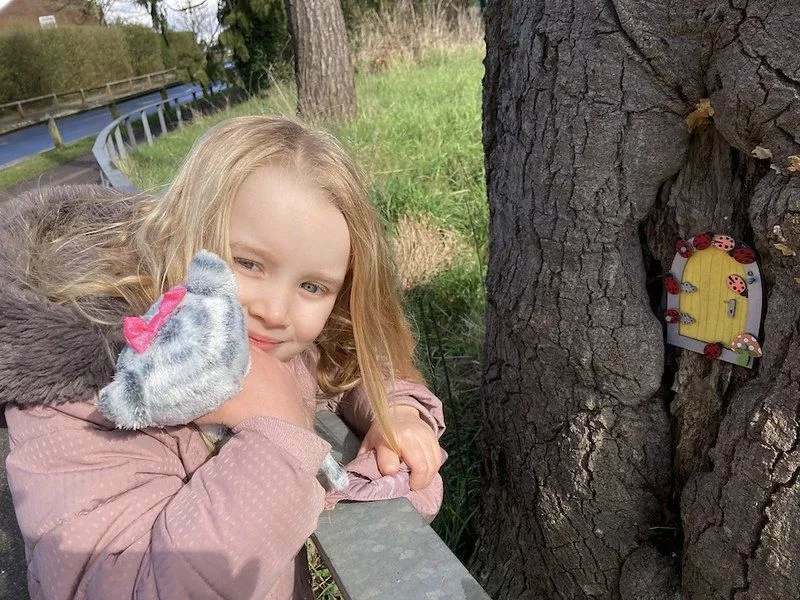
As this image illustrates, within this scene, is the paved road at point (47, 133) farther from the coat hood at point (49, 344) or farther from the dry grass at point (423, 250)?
the coat hood at point (49, 344)

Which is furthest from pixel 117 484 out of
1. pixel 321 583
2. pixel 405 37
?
pixel 405 37

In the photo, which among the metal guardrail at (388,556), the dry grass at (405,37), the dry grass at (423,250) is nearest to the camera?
the metal guardrail at (388,556)

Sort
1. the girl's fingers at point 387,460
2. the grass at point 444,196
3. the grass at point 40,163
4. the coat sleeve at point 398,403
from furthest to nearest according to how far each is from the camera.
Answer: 1. the grass at point 40,163
2. the grass at point 444,196
3. the coat sleeve at point 398,403
4. the girl's fingers at point 387,460

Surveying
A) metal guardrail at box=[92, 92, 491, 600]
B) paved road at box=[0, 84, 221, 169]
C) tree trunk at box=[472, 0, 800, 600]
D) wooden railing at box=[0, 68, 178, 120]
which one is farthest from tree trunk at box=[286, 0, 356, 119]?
wooden railing at box=[0, 68, 178, 120]

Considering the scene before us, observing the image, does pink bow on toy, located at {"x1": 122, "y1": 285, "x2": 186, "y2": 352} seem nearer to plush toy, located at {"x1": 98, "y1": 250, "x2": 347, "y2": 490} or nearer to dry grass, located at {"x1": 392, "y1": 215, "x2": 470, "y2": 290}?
plush toy, located at {"x1": 98, "y1": 250, "x2": 347, "y2": 490}

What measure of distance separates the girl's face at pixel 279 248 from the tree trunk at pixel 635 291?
1.67 feet

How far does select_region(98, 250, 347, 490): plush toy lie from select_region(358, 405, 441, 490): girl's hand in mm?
468

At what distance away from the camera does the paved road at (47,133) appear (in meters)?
19.5

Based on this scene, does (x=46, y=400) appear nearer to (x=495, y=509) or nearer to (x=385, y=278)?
(x=385, y=278)

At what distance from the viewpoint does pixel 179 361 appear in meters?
1.13

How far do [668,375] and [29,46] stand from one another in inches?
1374

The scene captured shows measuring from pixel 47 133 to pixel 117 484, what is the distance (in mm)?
25690

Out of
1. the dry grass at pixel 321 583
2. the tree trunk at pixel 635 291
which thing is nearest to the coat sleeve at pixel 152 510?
the tree trunk at pixel 635 291

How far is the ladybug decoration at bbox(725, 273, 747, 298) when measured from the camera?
1314 mm
